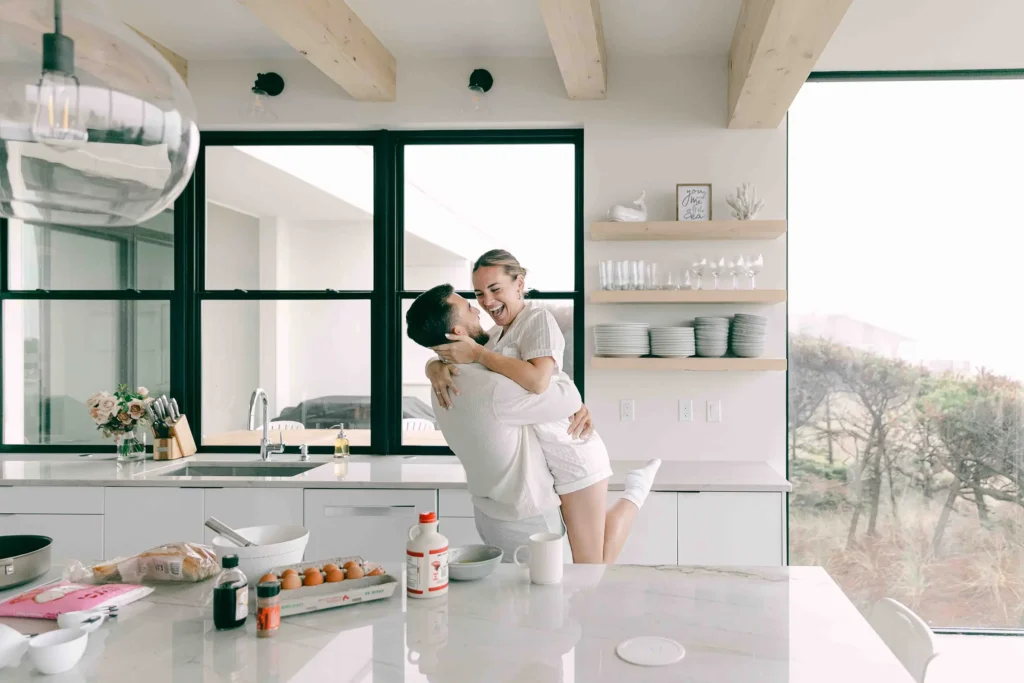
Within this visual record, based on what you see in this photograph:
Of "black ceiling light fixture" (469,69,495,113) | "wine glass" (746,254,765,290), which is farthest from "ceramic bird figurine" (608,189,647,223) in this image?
"black ceiling light fixture" (469,69,495,113)

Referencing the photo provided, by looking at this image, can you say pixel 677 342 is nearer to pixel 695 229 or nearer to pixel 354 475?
pixel 695 229

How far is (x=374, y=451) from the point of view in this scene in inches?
150

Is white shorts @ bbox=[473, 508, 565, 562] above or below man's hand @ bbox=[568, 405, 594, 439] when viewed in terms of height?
below

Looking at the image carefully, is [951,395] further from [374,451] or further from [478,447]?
[374,451]

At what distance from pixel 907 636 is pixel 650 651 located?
79 centimetres

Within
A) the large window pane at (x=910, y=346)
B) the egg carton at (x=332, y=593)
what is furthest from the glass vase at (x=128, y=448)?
the large window pane at (x=910, y=346)

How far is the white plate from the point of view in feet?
4.23

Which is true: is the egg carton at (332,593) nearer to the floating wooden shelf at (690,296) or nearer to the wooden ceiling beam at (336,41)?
the wooden ceiling beam at (336,41)

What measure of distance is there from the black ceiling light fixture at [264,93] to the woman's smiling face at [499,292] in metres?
1.79

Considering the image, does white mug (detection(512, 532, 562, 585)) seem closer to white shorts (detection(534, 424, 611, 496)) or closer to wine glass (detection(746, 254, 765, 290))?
white shorts (detection(534, 424, 611, 496))

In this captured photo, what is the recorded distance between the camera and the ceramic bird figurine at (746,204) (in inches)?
132

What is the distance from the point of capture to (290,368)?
386 centimetres

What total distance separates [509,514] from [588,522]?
0.29 m

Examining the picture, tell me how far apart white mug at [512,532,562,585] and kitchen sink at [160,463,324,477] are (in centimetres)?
204
